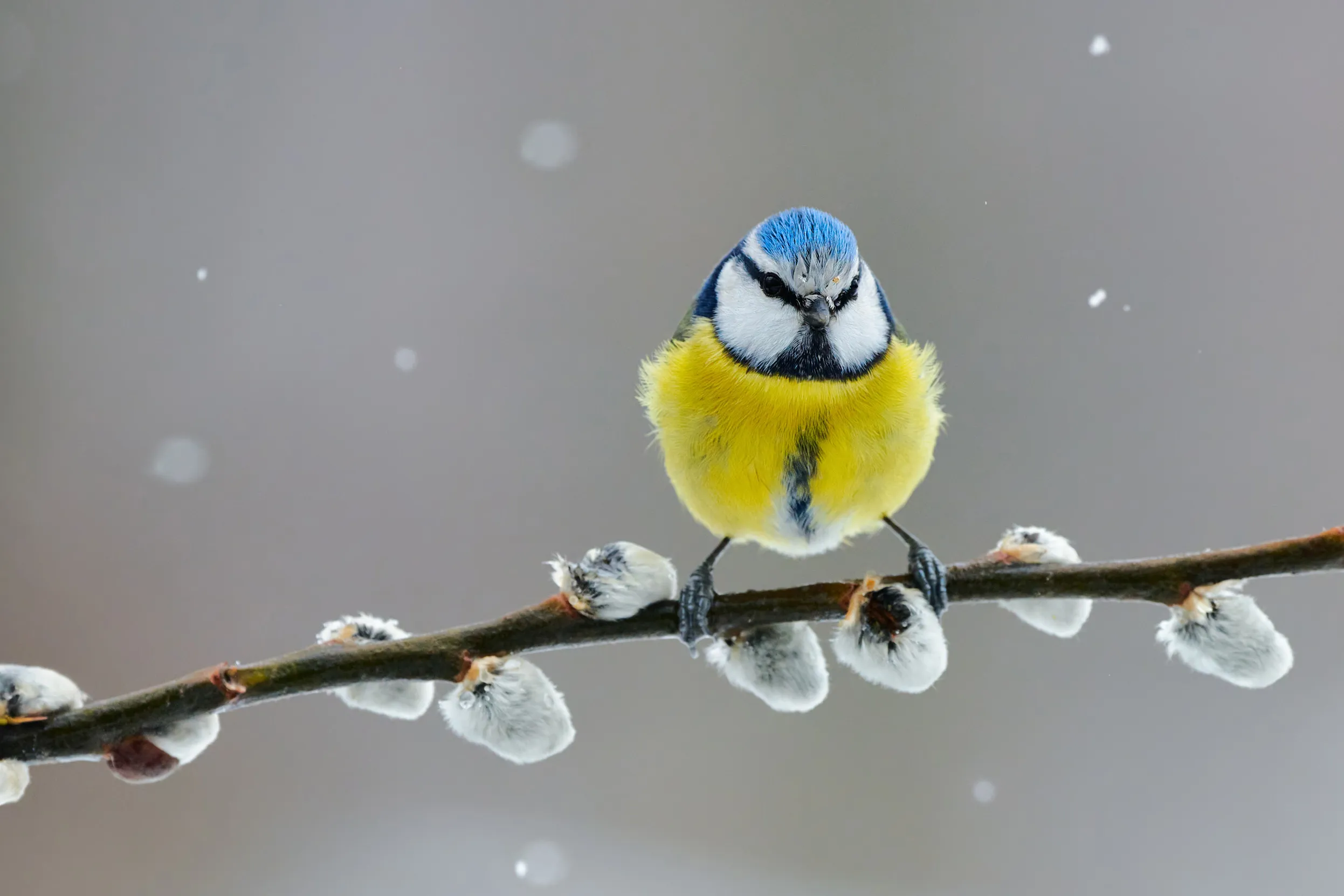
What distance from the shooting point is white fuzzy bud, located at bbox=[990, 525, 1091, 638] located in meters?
0.68

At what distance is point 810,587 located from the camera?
68 cm

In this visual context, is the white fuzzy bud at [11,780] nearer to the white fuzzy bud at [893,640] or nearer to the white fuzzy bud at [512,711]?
the white fuzzy bud at [512,711]

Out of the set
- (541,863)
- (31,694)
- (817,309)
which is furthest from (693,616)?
(541,863)

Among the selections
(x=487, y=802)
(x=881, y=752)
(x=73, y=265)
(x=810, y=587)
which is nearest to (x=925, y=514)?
(x=881, y=752)

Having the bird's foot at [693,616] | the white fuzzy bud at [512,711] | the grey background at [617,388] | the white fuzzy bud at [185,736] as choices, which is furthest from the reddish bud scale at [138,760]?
the grey background at [617,388]

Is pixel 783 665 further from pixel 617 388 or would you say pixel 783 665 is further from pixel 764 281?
pixel 617 388

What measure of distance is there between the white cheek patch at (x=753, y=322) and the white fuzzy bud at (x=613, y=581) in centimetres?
25

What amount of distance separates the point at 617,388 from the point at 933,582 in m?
1.03

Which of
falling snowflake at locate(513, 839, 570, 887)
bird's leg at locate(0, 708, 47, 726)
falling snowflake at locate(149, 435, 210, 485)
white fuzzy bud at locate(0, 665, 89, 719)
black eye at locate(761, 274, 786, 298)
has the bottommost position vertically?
falling snowflake at locate(513, 839, 570, 887)

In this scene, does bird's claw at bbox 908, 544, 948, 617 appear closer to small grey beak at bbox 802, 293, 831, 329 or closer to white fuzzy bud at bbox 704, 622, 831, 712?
white fuzzy bud at bbox 704, 622, 831, 712

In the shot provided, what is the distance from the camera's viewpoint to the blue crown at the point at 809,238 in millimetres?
795

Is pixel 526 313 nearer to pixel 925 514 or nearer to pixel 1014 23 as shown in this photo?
pixel 925 514

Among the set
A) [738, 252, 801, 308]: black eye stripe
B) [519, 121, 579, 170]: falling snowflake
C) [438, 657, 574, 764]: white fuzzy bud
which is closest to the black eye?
[738, 252, 801, 308]: black eye stripe

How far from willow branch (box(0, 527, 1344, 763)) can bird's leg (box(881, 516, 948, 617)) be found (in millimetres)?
69
